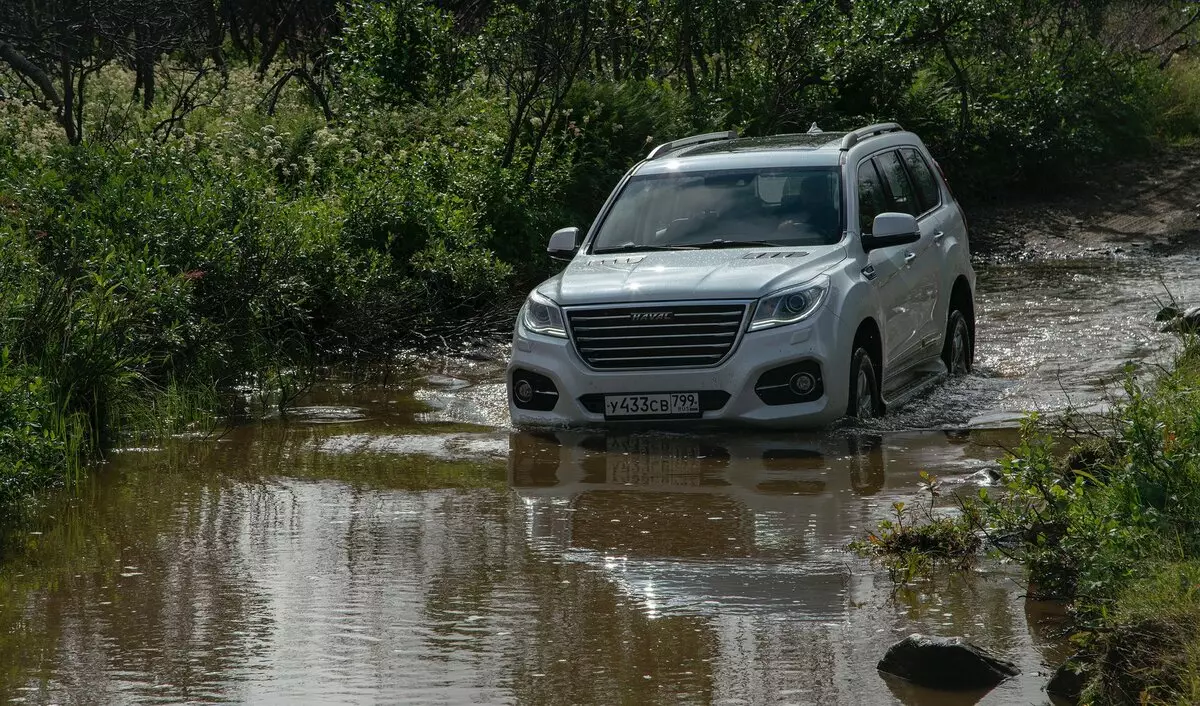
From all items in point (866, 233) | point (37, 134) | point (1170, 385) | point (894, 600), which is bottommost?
point (894, 600)

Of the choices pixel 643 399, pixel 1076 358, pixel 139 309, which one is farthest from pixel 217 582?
pixel 1076 358

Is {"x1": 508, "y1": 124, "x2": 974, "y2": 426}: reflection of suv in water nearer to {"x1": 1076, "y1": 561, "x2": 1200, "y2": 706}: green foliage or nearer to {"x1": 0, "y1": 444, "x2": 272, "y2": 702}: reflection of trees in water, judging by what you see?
{"x1": 0, "y1": 444, "x2": 272, "y2": 702}: reflection of trees in water

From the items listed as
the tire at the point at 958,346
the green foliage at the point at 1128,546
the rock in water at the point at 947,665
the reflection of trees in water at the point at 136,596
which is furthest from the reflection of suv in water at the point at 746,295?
the rock in water at the point at 947,665

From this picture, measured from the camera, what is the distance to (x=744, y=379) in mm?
8859

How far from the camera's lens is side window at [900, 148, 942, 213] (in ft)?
36.5

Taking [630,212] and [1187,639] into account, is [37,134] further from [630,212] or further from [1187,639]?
[1187,639]

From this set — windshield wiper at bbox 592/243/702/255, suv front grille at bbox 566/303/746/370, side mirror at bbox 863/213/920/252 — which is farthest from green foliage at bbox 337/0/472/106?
suv front grille at bbox 566/303/746/370

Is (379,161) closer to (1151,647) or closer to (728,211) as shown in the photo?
(728,211)

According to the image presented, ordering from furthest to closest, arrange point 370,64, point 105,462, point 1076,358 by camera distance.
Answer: point 370,64, point 1076,358, point 105,462

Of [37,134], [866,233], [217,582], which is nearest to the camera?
[217,582]

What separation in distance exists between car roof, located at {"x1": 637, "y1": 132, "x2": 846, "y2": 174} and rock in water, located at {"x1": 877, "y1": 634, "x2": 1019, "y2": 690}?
5.47 meters

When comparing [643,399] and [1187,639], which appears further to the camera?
[643,399]

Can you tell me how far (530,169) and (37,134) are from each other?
172 inches

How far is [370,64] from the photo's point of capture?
18.0 meters
